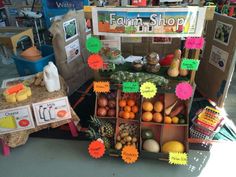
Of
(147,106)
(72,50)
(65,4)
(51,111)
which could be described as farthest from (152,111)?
(65,4)

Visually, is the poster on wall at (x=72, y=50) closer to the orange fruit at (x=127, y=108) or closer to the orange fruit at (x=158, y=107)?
the orange fruit at (x=127, y=108)

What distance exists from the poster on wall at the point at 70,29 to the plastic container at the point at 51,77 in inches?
21.1

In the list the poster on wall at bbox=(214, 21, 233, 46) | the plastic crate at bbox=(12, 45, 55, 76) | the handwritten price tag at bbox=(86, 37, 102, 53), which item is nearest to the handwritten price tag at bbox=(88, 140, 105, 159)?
the handwritten price tag at bbox=(86, 37, 102, 53)

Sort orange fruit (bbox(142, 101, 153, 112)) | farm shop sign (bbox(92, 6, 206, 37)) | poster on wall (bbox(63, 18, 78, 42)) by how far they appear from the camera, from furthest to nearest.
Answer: poster on wall (bbox(63, 18, 78, 42)), orange fruit (bbox(142, 101, 153, 112)), farm shop sign (bbox(92, 6, 206, 37))

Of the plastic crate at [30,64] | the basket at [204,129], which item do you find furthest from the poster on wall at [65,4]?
the basket at [204,129]

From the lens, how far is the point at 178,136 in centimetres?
176

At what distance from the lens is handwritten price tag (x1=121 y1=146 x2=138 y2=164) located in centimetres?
164

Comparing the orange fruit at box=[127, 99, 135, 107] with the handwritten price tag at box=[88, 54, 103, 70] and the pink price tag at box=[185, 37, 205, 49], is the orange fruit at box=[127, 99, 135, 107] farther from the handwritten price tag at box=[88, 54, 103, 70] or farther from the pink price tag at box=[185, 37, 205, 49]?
the pink price tag at box=[185, 37, 205, 49]

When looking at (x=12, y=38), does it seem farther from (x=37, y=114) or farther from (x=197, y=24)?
(x=197, y=24)

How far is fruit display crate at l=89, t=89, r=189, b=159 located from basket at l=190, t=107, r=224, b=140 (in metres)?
0.18

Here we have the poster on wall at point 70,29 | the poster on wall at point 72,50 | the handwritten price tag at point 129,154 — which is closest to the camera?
the handwritten price tag at point 129,154

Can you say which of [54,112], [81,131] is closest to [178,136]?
[81,131]

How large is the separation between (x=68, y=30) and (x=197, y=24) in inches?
52.6

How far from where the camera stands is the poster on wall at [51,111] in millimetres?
1721
